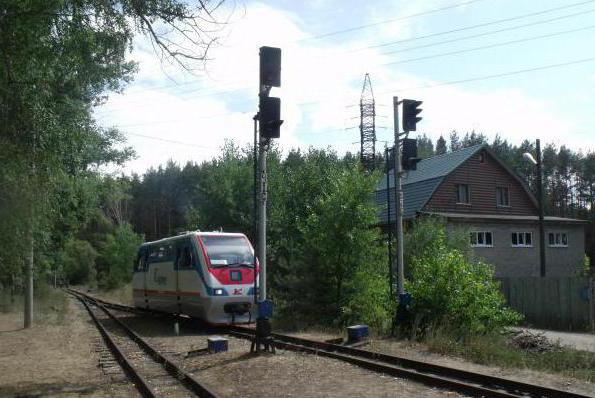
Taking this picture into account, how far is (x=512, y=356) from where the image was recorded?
11375 millimetres

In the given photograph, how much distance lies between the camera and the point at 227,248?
1866 cm

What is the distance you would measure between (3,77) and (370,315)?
11.1 meters

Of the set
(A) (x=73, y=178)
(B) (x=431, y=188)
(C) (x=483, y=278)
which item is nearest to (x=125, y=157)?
(A) (x=73, y=178)

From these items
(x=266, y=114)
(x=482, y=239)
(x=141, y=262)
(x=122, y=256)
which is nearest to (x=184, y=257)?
(x=141, y=262)

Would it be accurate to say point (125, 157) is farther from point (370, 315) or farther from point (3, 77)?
point (3, 77)

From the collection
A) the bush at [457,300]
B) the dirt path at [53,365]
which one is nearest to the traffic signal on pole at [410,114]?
the bush at [457,300]

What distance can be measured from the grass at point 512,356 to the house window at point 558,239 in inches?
1171

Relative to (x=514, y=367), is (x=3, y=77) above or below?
above

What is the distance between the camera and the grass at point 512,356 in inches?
412

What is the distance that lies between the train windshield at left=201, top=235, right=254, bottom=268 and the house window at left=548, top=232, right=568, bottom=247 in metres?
27.9

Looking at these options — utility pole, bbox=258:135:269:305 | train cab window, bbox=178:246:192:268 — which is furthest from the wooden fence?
utility pole, bbox=258:135:269:305

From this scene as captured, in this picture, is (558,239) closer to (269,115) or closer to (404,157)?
(404,157)

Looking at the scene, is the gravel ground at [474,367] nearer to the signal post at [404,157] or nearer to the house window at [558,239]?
the signal post at [404,157]

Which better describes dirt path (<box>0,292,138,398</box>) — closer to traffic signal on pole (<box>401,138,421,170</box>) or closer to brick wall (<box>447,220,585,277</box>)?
traffic signal on pole (<box>401,138,421,170</box>)
